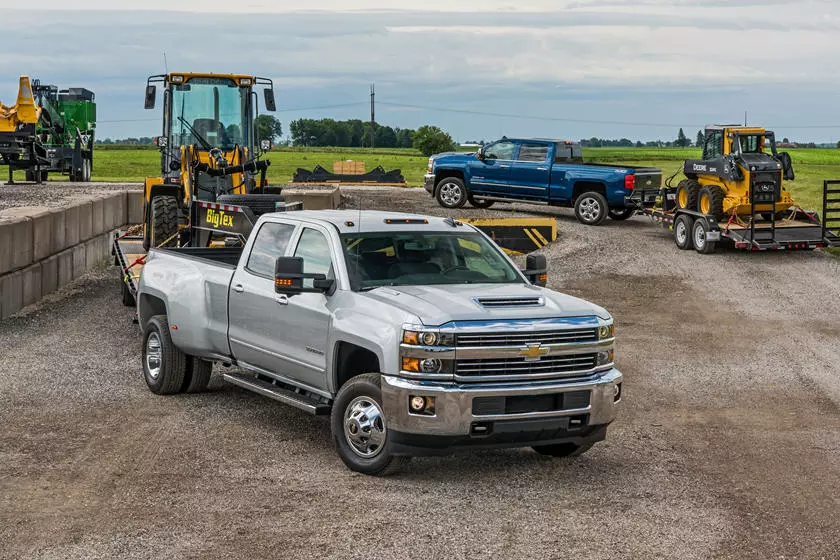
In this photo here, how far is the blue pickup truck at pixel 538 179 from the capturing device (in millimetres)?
29078

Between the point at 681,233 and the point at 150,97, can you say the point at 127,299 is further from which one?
the point at 681,233

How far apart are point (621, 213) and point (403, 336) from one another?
22.6 metres

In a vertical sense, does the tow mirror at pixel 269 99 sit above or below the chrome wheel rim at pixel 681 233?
above

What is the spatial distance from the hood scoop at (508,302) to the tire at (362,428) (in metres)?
0.93

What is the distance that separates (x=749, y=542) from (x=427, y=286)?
122 inches

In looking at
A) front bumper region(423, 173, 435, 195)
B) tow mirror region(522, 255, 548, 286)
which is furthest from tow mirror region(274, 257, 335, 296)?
front bumper region(423, 173, 435, 195)

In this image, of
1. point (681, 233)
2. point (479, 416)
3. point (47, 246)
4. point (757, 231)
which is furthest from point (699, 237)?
point (479, 416)

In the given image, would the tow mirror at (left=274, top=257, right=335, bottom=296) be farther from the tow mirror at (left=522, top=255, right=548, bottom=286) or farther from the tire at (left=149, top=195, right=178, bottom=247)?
the tire at (left=149, top=195, right=178, bottom=247)

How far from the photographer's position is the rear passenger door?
2978 centimetres

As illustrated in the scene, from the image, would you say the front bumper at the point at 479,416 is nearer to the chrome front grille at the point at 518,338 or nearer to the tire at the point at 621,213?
the chrome front grille at the point at 518,338

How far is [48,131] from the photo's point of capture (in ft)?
146

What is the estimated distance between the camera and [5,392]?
38.8ft

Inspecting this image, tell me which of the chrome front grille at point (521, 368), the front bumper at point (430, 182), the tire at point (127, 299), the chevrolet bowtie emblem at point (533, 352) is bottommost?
the tire at point (127, 299)

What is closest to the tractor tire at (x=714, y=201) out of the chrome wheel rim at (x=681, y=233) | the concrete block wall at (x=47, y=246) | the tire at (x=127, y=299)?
the chrome wheel rim at (x=681, y=233)
